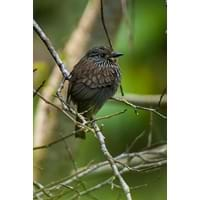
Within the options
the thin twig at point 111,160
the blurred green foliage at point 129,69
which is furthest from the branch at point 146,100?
the thin twig at point 111,160

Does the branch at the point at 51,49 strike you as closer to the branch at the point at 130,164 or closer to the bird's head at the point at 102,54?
the bird's head at the point at 102,54

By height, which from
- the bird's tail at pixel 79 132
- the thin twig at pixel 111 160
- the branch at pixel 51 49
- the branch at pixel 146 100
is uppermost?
the branch at pixel 51 49

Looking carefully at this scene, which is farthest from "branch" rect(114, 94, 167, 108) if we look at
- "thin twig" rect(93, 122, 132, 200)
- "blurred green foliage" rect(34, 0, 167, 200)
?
"thin twig" rect(93, 122, 132, 200)

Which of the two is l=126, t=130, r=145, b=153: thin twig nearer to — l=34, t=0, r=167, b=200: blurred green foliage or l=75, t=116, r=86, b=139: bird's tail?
l=34, t=0, r=167, b=200: blurred green foliage

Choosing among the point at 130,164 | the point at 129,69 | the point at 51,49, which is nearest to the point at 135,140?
the point at 130,164
